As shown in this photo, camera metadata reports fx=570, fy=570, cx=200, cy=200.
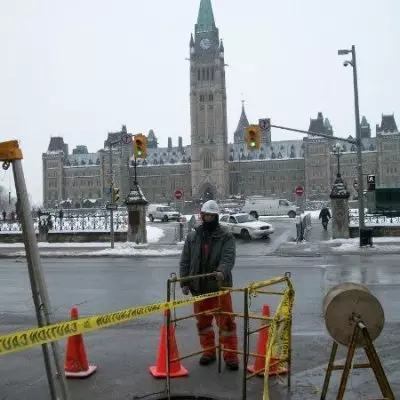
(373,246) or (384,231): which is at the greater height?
(384,231)

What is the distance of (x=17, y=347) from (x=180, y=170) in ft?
521

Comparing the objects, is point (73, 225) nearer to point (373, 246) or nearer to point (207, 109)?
point (373, 246)

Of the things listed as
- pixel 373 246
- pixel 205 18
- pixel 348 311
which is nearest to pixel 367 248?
pixel 373 246

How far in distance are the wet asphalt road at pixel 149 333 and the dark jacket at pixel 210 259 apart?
3.17ft

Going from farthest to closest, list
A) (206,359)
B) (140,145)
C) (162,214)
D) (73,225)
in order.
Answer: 1. (162,214)
2. (73,225)
3. (140,145)
4. (206,359)

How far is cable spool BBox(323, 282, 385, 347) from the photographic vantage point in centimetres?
452

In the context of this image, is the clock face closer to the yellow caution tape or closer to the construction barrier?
the construction barrier

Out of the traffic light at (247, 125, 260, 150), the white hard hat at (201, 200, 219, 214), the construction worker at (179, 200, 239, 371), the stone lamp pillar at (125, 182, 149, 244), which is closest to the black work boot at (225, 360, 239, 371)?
the construction worker at (179, 200, 239, 371)

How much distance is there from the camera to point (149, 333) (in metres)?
8.65

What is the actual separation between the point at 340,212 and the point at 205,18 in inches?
4865

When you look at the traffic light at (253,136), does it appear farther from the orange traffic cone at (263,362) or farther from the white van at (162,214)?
the white van at (162,214)

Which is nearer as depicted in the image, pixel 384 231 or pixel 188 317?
pixel 188 317

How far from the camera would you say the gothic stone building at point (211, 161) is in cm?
14438

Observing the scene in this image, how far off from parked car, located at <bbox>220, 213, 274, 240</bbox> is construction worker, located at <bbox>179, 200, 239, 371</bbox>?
2407 cm
